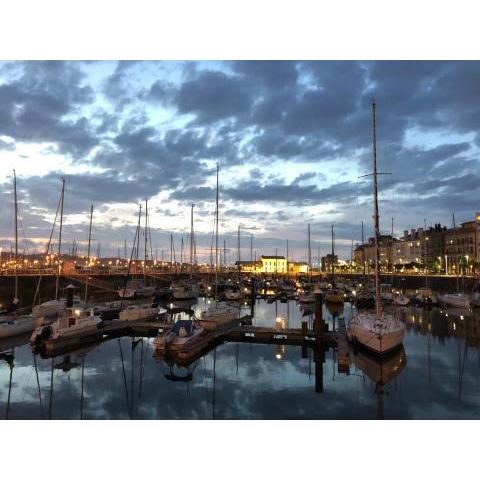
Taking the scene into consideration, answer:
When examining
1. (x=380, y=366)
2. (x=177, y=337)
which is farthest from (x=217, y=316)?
(x=380, y=366)

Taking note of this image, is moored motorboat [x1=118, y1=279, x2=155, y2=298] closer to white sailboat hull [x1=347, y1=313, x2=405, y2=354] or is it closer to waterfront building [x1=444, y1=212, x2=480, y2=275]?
white sailboat hull [x1=347, y1=313, x2=405, y2=354]

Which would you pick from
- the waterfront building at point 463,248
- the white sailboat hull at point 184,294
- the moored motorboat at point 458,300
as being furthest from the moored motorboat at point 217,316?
the waterfront building at point 463,248

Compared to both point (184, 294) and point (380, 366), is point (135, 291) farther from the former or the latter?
point (380, 366)

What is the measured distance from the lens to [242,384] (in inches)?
859

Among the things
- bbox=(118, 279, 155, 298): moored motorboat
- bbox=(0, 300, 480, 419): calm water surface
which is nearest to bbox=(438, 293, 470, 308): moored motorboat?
bbox=(0, 300, 480, 419): calm water surface

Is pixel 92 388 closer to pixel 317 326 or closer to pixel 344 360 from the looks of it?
pixel 344 360

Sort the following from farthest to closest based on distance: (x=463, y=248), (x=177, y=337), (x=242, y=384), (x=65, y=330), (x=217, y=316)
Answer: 1. (x=463, y=248)
2. (x=217, y=316)
3. (x=65, y=330)
4. (x=177, y=337)
5. (x=242, y=384)

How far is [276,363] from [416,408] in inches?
397

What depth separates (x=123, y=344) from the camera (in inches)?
1268

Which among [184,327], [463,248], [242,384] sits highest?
[463,248]

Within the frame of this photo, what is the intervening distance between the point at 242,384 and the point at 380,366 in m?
8.99

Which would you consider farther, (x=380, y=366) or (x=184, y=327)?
(x=184, y=327)

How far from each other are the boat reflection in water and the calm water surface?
6 cm

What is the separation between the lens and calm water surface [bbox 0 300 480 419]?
703 inches
